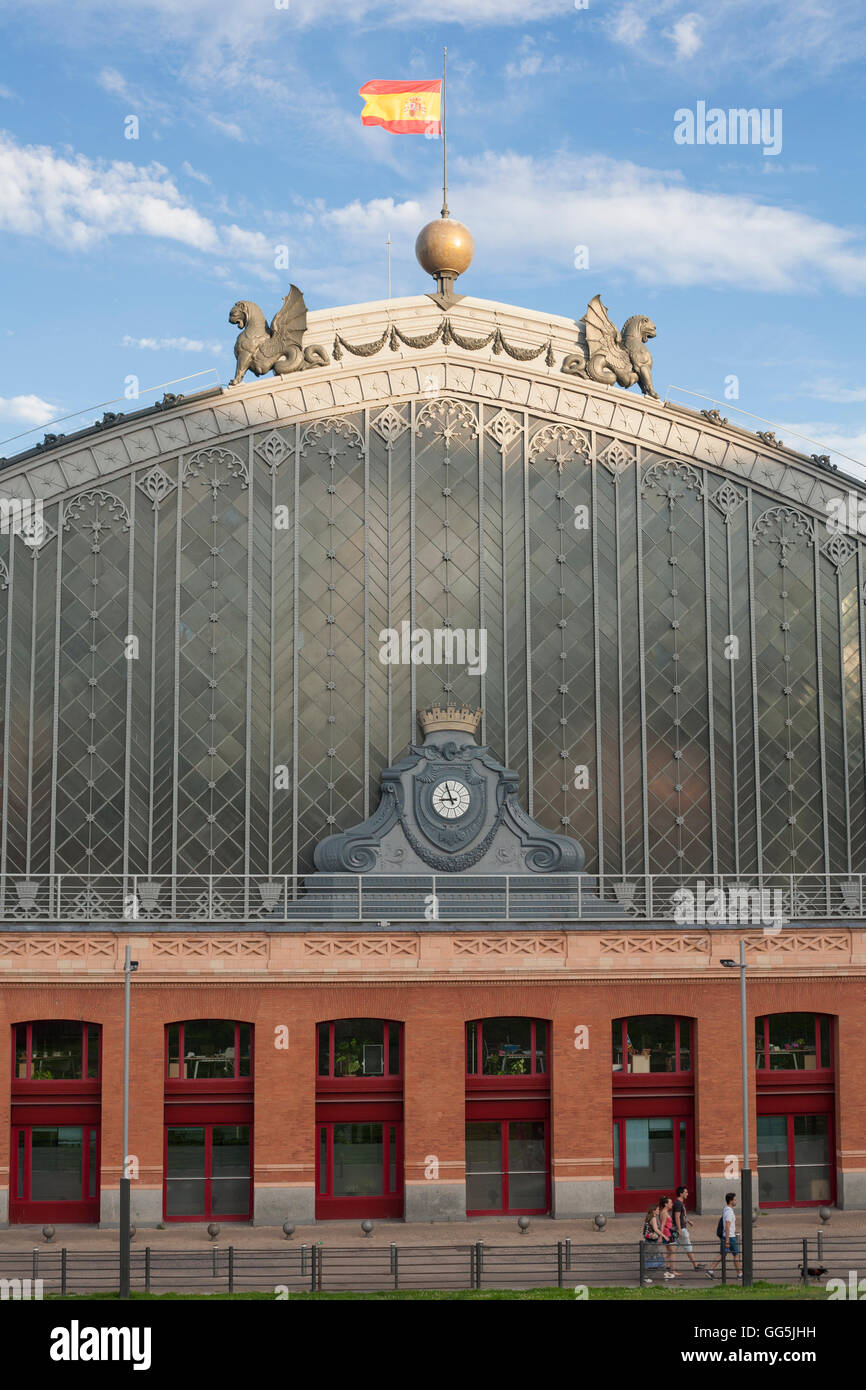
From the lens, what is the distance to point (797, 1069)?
4297 cm

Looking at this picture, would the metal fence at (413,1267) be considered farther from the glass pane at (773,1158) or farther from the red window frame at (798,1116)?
the red window frame at (798,1116)

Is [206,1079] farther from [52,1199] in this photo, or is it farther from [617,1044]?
[617,1044]

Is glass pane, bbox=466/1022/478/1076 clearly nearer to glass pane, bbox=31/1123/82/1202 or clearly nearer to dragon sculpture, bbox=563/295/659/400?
glass pane, bbox=31/1123/82/1202

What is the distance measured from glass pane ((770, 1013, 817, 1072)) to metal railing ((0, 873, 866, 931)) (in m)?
2.85

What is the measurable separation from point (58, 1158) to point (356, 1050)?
8535 millimetres

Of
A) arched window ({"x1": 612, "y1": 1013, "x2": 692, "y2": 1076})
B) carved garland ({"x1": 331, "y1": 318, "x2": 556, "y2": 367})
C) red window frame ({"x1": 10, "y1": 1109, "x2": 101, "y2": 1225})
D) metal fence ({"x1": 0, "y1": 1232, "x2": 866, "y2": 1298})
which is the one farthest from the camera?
carved garland ({"x1": 331, "y1": 318, "x2": 556, "y2": 367})

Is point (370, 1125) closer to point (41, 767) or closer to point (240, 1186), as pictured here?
point (240, 1186)

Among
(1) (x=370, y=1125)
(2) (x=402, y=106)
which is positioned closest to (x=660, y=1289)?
(1) (x=370, y=1125)

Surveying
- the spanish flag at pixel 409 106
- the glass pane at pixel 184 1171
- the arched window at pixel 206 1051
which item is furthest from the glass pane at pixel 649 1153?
the spanish flag at pixel 409 106

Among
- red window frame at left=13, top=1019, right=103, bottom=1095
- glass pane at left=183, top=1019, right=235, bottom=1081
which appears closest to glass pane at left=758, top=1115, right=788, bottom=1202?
glass pane at left=183, top=1019, right=235, bottom=1081

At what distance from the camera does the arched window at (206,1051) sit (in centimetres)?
4103

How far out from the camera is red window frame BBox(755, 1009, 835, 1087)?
42656 millimetres

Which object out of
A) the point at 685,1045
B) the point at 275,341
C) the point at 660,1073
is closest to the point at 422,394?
the point at 275,341

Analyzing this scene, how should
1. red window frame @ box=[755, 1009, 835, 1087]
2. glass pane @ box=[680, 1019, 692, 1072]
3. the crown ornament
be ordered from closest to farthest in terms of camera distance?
glass pane @ box=[680, 1019, 692, 1072], red window frame @ box=[755, 1009, 835, 1087], the crown ornament
